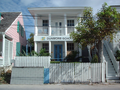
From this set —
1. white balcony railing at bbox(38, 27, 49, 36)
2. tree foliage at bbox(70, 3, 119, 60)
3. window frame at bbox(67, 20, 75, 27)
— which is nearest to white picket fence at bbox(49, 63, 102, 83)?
tree foliage at bbox(70, 3, 119, 60)

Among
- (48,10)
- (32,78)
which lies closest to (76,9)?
(48,10)

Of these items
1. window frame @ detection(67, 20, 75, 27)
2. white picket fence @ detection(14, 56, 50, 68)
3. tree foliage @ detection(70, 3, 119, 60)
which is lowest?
white picket fence @ detection(14, 56, 50, 68)

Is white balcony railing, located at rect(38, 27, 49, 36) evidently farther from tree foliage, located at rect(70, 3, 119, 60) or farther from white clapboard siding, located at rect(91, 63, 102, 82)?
white clapboard siding, located at rect(91, 63, 102, 82)

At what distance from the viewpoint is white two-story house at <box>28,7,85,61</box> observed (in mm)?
12781

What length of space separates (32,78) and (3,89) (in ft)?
6.08

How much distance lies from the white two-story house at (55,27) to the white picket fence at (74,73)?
3.94m

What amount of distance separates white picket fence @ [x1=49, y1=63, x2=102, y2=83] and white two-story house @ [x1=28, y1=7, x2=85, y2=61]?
3.94m

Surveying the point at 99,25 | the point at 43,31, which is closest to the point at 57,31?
the point at 43,31

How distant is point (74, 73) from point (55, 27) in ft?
23.0

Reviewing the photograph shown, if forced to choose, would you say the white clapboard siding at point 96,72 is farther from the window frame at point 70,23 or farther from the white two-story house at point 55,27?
the window frame at point 70,23

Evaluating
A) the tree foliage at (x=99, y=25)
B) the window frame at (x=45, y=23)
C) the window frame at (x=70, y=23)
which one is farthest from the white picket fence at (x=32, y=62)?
the window frame at (x=70, y=23)

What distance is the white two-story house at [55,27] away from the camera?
12.8 m

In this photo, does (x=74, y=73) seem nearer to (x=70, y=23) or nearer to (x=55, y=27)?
(x=55, y=27)

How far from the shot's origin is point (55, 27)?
13.6 metres
